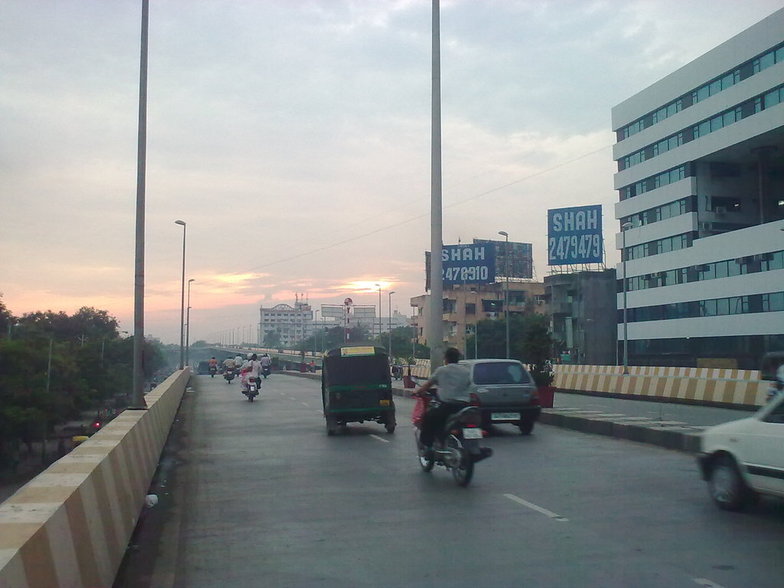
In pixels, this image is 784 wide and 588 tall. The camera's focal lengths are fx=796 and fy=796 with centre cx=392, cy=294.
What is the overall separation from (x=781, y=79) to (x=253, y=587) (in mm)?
56262

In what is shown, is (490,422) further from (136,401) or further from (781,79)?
(781,79)

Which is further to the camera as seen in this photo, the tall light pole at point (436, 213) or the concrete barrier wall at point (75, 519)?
the tall light pole at point (436, 213)

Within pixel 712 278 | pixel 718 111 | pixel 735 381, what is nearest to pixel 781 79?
pixel 718 111

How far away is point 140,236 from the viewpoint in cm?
1534

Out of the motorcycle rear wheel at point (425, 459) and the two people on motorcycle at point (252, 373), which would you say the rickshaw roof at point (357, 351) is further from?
the two people on motorcycle at point (252, 373)

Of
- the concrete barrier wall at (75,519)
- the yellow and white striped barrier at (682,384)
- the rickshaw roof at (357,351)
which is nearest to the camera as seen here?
the concrete barrier wall at (75,519)

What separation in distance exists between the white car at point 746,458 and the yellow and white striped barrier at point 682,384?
1720cm

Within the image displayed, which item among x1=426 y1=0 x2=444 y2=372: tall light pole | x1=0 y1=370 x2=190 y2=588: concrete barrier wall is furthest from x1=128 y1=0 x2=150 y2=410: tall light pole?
x1=426 y1=0 x2=444 y2=372: tall light pole

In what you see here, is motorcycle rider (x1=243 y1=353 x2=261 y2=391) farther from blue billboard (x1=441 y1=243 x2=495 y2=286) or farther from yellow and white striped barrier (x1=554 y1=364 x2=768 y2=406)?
yellow and white striped barrier (x1=554 y1=364 x2=768 y2=406)

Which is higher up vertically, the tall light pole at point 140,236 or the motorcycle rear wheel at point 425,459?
the tall light pole at point 140,236

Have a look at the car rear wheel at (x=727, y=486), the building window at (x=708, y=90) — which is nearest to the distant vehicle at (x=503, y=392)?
the car rear wheel at (x=727, y=486)

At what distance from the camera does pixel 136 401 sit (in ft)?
45.7

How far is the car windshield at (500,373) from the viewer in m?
17.2

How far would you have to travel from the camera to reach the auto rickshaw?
1814 cm
